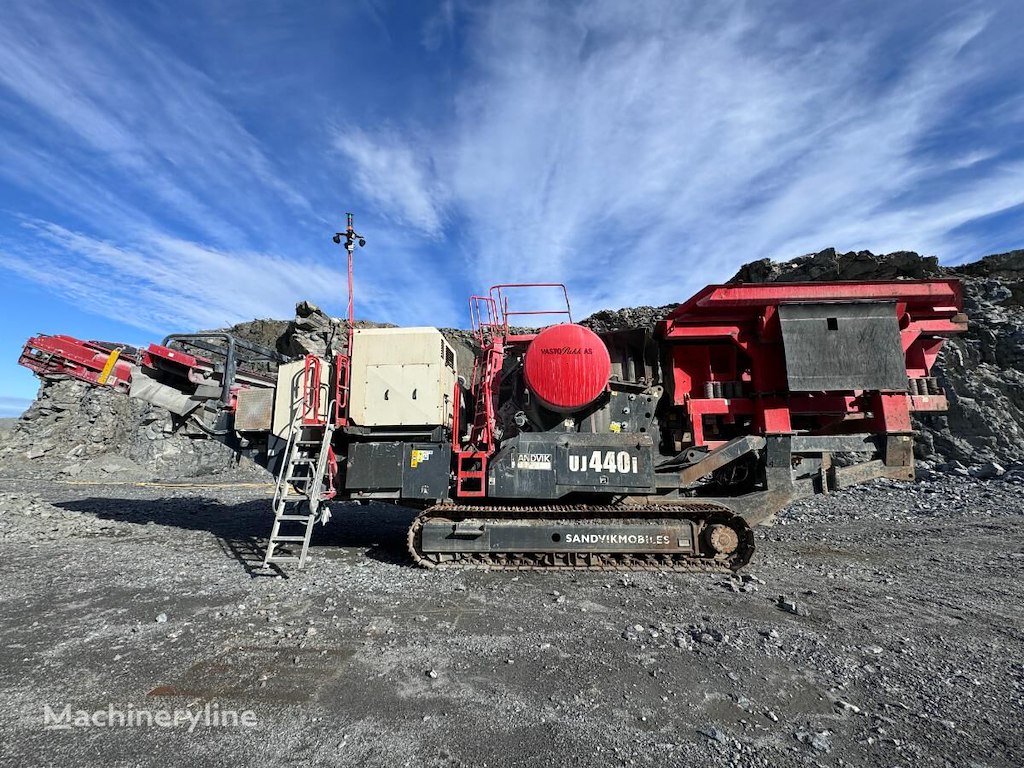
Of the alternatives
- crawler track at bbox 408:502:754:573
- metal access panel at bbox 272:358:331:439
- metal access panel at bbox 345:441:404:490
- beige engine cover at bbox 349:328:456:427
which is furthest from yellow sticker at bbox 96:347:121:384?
crawler track at bbox 408:502:754:573

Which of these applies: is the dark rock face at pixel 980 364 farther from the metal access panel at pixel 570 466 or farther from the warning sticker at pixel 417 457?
the warning sticker at pixel 417 457

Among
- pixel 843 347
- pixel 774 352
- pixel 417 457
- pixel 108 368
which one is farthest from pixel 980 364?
pixel 108 368

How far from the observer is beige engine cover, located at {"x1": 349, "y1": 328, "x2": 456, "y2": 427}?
6270 millimetres

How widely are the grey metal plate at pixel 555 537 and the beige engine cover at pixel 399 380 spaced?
149cm

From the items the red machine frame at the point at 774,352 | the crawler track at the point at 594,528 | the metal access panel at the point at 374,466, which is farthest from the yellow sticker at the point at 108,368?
the red machine frame at the point at 774,352

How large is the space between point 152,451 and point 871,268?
1244 inches

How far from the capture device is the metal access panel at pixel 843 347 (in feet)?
20.1

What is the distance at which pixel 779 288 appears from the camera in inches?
251

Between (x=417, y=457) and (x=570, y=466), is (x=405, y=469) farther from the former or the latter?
(x=570, y=466)

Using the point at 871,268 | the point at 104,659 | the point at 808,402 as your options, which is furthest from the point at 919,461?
the point at 104,659

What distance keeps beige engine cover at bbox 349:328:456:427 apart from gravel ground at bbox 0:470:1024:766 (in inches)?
78.4

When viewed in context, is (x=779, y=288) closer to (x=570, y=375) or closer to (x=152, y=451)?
(x=570, y=375)

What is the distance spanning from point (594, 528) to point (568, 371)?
80.2 inches

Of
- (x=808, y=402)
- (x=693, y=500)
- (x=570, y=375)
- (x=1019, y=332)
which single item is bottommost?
(x=693, y=500)
